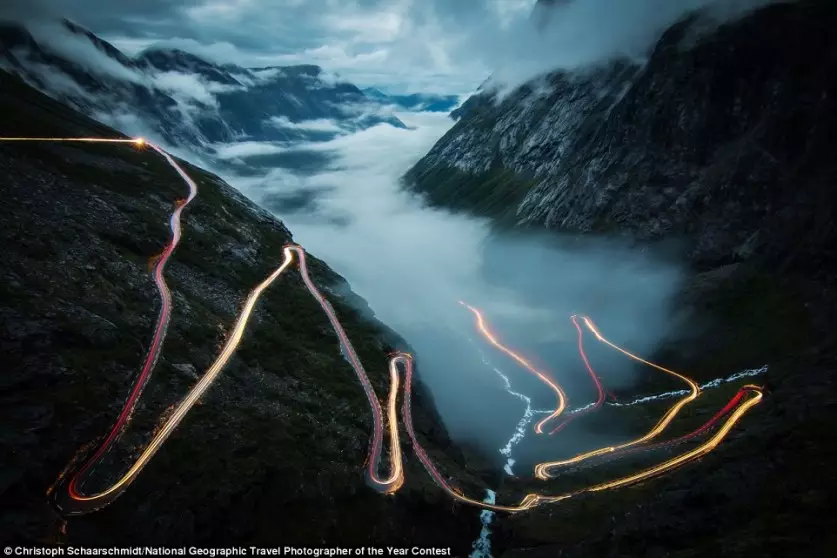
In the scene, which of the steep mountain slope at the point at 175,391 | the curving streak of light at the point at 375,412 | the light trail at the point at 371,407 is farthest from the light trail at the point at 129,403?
the curving streak of light at the point at 375,412

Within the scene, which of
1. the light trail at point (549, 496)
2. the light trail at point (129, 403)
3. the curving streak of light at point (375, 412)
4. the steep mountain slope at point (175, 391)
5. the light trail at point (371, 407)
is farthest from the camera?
the light trail at point (549, 496)

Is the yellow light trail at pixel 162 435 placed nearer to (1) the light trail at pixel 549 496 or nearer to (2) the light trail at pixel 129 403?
(2) the light trail at pixel 129 403

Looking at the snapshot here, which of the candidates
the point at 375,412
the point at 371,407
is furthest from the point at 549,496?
the point at 371,407

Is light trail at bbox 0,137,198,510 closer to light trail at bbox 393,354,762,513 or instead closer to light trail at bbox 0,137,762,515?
light trail at bbox 0,137,762,515

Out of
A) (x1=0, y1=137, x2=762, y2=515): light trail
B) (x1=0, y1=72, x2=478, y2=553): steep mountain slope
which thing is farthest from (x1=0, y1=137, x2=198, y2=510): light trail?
(x1=0, y1=72, x2=478, y2=553): steep mountain slope

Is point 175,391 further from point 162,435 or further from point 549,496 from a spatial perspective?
point 549,496

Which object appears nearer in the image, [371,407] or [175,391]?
[175,391]

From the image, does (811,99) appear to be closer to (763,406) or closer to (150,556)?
(763,406)

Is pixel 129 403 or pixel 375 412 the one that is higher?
pixel 375 412

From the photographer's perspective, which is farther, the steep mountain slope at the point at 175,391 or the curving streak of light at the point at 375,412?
the curving streak of light at the point at 375,412

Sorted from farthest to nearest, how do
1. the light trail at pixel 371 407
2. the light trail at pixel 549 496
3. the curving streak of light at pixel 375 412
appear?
the light trail at pixel 549 496 < the curving streak of light at pixel 375 412 < the light trail at pixel 371 407
